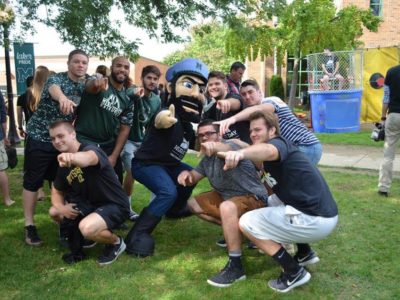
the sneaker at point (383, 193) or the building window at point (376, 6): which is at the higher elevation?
the building window at point (376, 6)

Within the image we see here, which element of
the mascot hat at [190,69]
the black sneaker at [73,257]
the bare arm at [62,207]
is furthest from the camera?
the mascot hat at [190,69]

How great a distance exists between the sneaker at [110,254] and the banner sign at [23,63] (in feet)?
24.6

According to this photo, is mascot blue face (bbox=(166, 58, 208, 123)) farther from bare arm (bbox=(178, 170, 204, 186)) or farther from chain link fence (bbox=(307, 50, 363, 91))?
chain link fence (bbox=(307, 50, 363, 91))

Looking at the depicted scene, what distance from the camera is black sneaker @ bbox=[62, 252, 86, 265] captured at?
4019mm

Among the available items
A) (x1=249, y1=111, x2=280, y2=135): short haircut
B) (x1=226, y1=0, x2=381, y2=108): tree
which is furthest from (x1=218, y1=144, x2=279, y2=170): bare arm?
(x1=226, y1=0, x2=381, y2=108): tree

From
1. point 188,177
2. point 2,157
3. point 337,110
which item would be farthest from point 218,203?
point 337,110

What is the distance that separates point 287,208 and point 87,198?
5.64 feet

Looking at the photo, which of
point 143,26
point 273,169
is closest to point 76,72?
point 273,169

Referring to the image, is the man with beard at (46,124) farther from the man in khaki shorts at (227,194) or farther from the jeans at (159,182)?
the man in khaki shorts at (227,194)

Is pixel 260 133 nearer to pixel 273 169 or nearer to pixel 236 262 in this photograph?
pixel 273 169

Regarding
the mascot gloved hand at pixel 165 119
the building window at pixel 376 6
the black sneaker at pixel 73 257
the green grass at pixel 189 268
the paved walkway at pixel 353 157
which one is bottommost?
the green grass at pixel 189 268

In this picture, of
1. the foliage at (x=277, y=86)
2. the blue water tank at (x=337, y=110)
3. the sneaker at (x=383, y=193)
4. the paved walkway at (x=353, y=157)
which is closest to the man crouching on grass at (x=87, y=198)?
the sneaker at (x=383, y=193)

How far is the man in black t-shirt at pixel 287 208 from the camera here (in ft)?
10.8

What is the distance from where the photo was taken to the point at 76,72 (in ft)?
13.9
